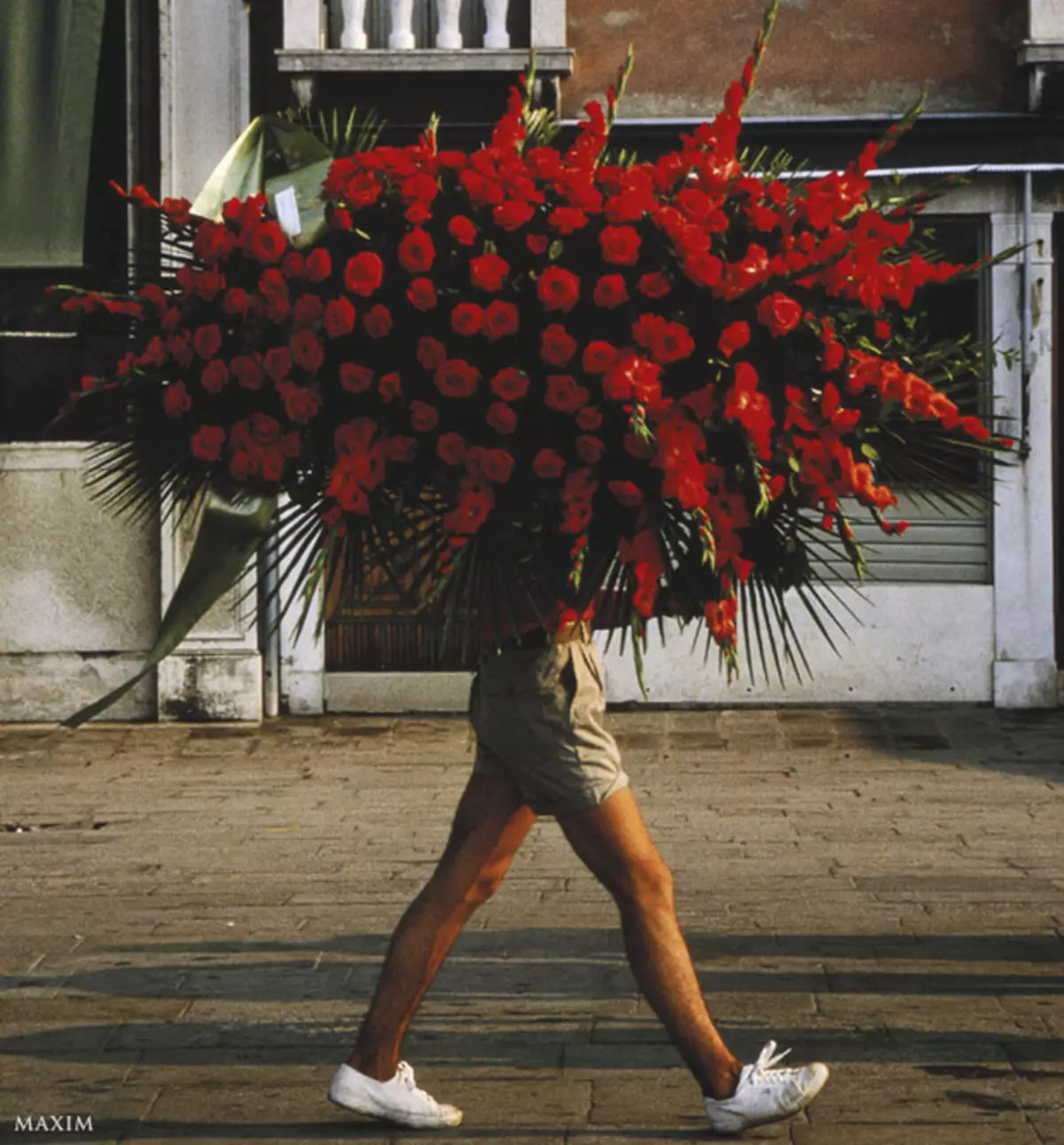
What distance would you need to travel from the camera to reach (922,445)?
4.53m

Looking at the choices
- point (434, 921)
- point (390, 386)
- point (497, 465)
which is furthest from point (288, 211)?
point (434, 921)

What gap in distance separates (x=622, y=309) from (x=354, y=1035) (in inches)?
88.1

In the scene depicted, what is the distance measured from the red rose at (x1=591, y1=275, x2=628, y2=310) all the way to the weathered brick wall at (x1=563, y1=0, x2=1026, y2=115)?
30.1 feet

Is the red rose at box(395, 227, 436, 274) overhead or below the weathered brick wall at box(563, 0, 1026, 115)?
below

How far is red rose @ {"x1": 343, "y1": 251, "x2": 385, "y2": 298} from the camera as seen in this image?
4.29 metres

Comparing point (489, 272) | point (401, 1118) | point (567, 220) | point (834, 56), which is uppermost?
point (834, 56)

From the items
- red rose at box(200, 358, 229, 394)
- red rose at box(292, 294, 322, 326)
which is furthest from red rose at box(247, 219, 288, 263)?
red rose at box(200, 358, 229, 394)

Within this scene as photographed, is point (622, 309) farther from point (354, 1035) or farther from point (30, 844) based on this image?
point (30, 844)

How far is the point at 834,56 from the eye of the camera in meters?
13.1

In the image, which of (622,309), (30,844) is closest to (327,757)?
(30,844)

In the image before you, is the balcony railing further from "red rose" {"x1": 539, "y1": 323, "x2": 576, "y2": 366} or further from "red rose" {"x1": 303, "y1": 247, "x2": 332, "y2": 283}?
"red rose" {"x1": 539, "y1": 323, "x2": 576, "y2": 366}

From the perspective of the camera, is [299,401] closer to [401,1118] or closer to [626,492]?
[626,492]

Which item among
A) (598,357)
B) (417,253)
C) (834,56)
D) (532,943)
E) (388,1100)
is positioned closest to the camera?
(598,357)

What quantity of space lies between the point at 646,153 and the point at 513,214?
28.7 ft
